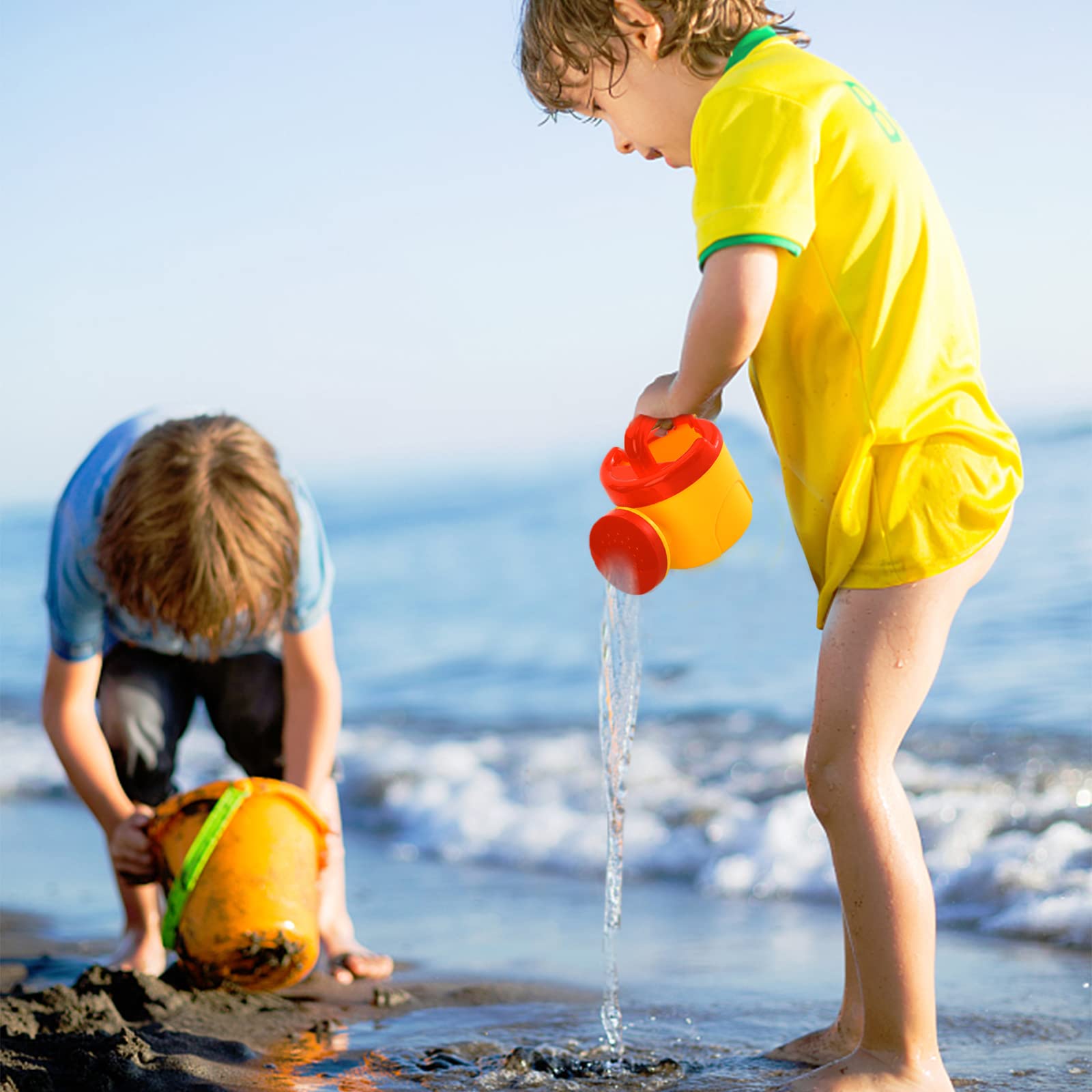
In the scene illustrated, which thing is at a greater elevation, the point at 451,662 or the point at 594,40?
the point at 594,40

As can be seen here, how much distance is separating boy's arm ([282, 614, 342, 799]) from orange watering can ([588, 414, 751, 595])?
1.20m

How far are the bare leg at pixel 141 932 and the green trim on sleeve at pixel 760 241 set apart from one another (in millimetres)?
1975

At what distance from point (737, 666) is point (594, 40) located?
5012 millimetres

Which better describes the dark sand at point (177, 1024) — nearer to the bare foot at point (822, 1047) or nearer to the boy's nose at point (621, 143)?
the bare foot at point (822, 1047)

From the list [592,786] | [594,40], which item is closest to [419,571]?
[592,786]

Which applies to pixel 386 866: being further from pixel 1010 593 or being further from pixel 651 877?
pixel 1010 593

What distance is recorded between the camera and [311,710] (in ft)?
10.4

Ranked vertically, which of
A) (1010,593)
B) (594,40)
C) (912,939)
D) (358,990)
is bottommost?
(358,990)

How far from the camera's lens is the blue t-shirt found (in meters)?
2.94

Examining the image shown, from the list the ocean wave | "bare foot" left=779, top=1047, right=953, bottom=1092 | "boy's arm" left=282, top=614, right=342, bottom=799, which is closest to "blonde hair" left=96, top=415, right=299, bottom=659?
"boy's arm" left=282, top=614, right=342, bottom=799

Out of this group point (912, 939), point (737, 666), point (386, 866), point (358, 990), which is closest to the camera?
point (912, 939)

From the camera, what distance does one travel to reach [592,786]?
4.95 m

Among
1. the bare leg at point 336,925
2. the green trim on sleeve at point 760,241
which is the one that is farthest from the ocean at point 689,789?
the green trim on sleeve at point 760,241

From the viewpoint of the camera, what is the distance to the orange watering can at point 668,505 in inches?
81.7
